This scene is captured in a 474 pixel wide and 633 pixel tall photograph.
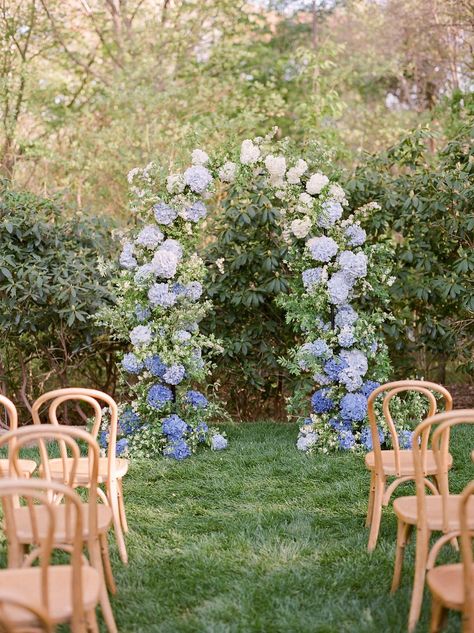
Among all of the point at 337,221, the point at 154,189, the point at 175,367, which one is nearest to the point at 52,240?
→ the point at 154,189

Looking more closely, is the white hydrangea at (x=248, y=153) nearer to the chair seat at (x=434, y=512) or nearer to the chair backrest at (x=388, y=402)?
the chair backrest at (x=388, y=402)

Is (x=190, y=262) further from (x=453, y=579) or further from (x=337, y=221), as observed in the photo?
(x=453, y=579)

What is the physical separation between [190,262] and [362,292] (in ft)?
4.16

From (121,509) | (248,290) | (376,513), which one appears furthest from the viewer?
(248,290)

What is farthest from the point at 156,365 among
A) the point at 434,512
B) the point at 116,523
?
the point at 434,512

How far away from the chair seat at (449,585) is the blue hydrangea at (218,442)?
334 cm

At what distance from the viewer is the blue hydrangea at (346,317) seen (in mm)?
5777

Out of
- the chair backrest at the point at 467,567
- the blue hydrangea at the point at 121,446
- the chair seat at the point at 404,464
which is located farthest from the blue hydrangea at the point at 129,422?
the chair backrest at the point at 467,567

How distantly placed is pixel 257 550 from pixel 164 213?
2646 millimetres

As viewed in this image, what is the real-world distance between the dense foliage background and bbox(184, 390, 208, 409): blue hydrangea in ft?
2.83

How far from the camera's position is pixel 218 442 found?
19.6 ft

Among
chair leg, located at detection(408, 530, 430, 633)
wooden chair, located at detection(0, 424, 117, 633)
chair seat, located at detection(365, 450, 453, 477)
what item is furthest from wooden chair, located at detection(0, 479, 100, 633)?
chair seat, located at detection(365, 450, 453, 477)

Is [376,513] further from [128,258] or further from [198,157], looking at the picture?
[198,157]

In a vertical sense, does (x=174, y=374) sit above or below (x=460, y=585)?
above
